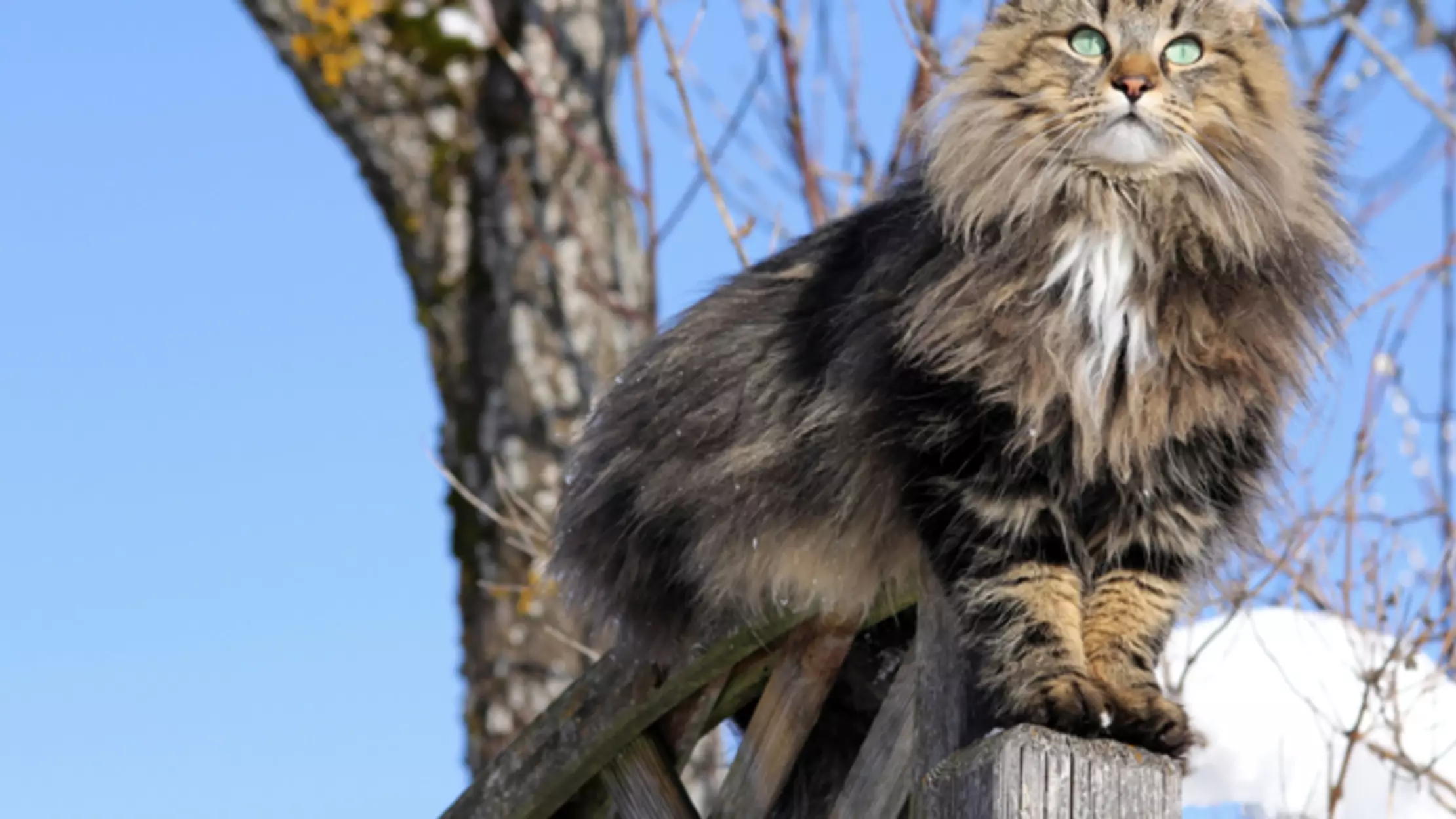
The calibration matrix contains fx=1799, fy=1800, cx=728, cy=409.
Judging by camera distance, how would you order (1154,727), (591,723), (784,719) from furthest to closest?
(591,723) < (784,719) < (1154,727)

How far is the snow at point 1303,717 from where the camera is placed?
412 centimetres

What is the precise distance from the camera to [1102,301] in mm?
2670

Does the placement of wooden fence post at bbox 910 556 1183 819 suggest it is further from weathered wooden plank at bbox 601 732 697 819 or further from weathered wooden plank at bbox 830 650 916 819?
weathered wooden plank at bbox 601 732 697 819

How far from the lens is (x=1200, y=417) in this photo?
8.64ft

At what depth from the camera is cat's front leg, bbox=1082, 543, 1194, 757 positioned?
8.33 feet

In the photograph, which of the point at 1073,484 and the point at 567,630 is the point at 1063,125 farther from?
the point at 567,630

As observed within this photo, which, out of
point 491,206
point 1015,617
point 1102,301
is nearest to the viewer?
point 1015,617

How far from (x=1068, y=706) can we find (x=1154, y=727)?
0.11 meters

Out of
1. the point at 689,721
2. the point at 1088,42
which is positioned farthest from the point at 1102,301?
the point at 689,721

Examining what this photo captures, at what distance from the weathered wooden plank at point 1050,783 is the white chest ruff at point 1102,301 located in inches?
28.5

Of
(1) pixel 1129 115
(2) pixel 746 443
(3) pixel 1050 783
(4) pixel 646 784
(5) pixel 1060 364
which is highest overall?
(1) pixel 1129 115

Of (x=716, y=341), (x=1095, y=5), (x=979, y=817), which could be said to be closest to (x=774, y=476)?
(x=716, y=341)

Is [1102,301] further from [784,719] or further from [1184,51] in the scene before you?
[784,719]

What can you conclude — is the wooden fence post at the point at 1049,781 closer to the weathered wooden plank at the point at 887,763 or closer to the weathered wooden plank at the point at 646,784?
the weathered wooden plank at the point at 887,763
